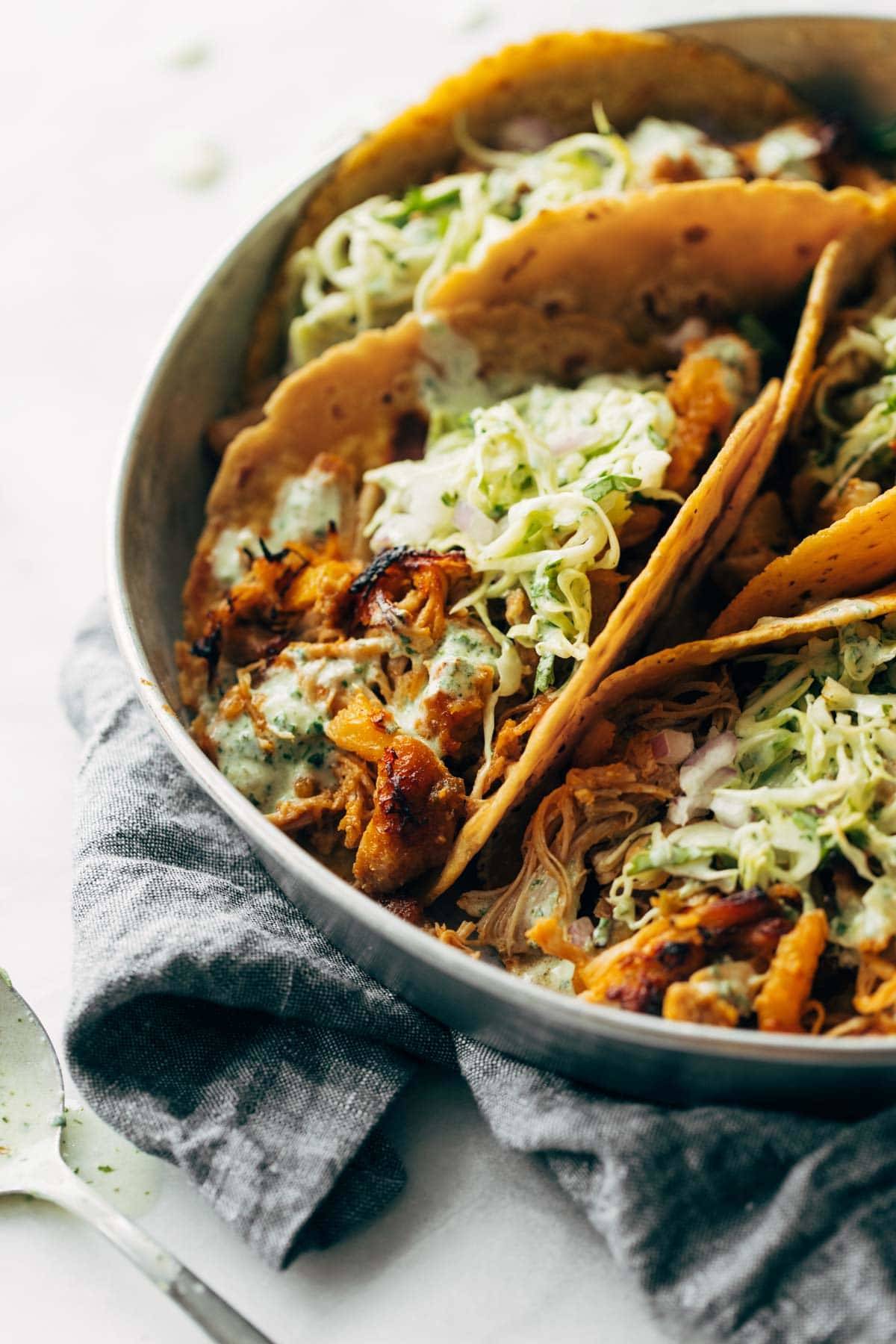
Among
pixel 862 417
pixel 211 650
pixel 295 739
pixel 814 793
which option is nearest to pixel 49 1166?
pixel 295 739

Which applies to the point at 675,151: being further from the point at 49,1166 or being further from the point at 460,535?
the point at 49,1166

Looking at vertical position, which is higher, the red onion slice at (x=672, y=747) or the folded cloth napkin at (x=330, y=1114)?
the red onion slice at (x=672, y=747)

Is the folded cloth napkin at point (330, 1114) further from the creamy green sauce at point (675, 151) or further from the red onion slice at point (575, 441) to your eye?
the creamy green sauce at point (675, 151)

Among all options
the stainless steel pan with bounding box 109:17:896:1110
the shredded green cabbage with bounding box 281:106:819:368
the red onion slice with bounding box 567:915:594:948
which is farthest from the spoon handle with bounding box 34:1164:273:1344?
the shredded green cabbage with bounding box 281:106:819:368

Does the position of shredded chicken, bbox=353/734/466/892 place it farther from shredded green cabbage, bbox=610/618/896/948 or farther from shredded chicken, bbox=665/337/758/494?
shredded chicken, bbox=665/337/758/494

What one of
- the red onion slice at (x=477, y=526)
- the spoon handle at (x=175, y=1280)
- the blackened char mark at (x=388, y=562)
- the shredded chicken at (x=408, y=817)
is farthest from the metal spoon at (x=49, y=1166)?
the red onion slice at (x=477, y=526)

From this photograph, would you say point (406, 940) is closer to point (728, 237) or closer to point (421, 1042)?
point (421, 1042)

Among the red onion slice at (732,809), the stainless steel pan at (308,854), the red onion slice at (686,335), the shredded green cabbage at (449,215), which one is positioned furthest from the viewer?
the shredded green cabbage at (449,215)
